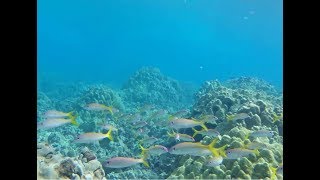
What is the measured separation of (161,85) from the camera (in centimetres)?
2205

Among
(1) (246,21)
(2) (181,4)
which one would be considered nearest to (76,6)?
(2) (181,4)

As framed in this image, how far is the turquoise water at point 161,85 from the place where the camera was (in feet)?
21.2

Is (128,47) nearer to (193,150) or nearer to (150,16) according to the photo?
(150,16)

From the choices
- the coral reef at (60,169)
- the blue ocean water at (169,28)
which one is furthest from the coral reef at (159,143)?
the blue ocean water at (169,28)

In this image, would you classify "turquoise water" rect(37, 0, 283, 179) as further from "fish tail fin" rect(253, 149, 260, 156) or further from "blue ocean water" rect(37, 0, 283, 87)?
"blue ocean water" rect(37, 0, 283, 87)

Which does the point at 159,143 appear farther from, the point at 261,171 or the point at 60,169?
the point at 60,169

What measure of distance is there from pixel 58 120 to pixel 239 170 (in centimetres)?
361

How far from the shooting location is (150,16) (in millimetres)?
178625

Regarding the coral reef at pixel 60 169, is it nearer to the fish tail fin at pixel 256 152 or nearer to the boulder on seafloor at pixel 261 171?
the boulder on seafloor at pixel 261 171

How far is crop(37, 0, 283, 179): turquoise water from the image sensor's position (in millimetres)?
6469

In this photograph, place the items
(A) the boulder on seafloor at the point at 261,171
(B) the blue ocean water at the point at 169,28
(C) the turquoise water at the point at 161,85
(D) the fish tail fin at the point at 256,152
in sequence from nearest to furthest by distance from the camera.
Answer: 1. (A) the boulder on seafloor at the point at 261,171
2. (D) the fish tail fin at the point at 256,152
3. (C) the turquoise water at the point at 161,85
4. (B) the blue ocean water at the point at 169,28

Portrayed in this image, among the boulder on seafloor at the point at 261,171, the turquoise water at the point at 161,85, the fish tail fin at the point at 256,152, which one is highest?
the turquoise water at the point at 161,85
